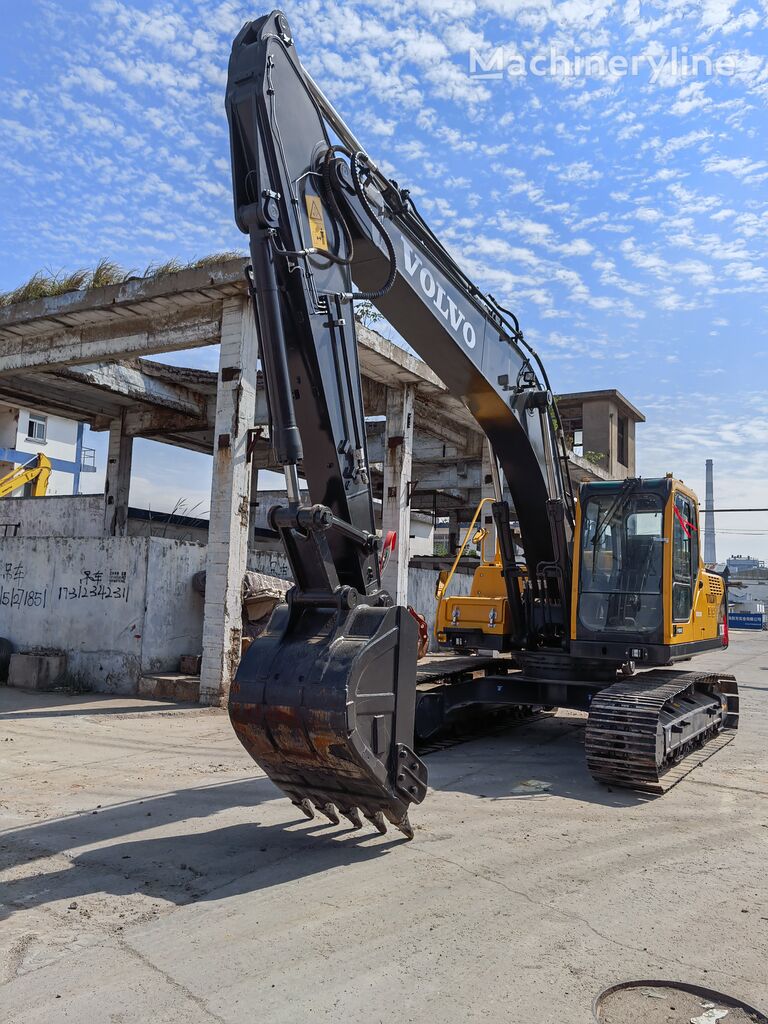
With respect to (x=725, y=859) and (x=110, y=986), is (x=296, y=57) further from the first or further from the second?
(x=725, y=859)

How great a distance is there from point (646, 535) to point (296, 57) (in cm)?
515

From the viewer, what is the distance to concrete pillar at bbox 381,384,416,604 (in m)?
15.4

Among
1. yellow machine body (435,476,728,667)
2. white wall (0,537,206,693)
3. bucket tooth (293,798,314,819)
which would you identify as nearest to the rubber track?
yellow machine body (435,476,728,667)

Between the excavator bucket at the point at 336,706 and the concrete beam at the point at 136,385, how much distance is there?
12.1 m

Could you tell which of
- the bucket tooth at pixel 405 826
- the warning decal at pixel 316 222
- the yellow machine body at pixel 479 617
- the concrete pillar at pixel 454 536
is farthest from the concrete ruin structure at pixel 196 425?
the concrete pillar at pixel 454 536

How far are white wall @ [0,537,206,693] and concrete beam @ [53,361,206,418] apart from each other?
4.16 m

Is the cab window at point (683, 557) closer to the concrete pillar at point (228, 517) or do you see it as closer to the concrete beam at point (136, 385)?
the concrete pillar at point (228, 517)

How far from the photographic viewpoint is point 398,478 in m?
15.5

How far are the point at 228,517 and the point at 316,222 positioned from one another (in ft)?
22.0

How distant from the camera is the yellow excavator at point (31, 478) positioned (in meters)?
23.5

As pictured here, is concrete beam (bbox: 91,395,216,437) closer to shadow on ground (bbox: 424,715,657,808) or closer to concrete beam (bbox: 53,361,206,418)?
concrete beam (bbox: 53,361,206,418)

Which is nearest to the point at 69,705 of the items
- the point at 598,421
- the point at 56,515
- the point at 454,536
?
the point at 56,515

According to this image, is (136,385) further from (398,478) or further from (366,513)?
(366,513)

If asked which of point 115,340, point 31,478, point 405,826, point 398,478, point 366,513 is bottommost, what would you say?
point 405,826
